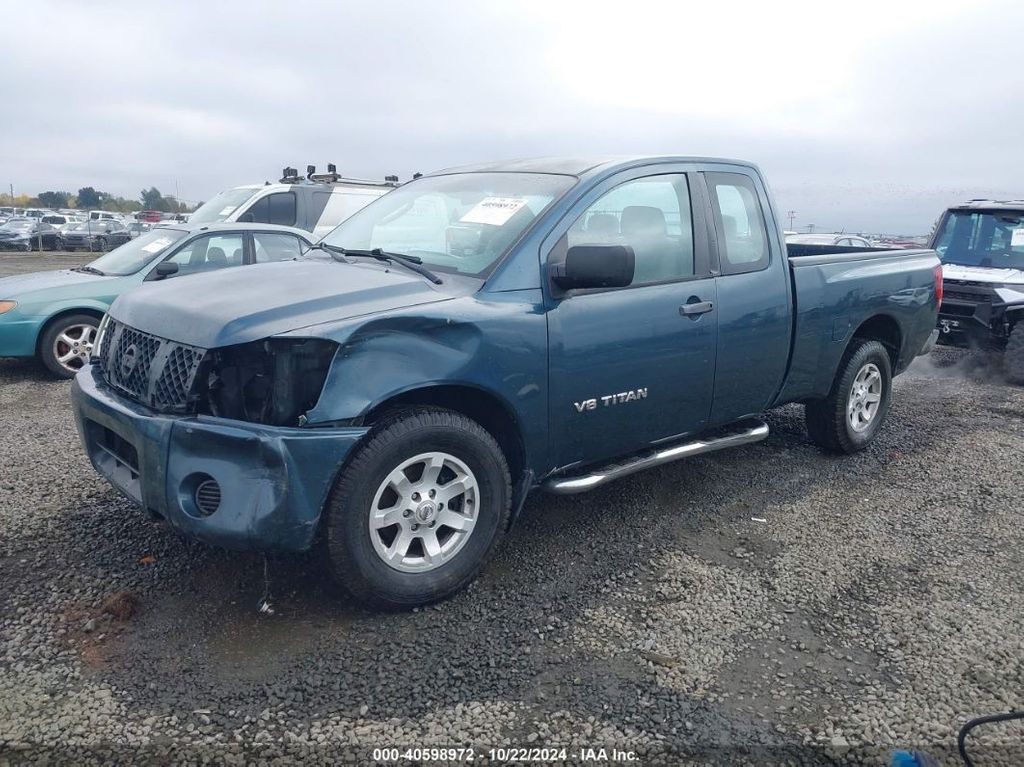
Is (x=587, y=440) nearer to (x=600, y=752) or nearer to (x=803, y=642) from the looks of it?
(x=803, y=642)

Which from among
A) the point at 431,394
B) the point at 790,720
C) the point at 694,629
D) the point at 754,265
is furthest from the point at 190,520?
the point at 754,265

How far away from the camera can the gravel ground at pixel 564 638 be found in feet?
8.38

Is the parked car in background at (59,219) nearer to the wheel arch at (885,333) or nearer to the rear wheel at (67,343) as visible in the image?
the rear wheel at (67,343)

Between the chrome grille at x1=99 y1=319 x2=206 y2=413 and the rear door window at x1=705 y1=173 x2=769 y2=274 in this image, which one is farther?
the rear door window at x1=705 y1=173 x2=769 y2=274

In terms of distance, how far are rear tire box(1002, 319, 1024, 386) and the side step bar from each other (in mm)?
4716

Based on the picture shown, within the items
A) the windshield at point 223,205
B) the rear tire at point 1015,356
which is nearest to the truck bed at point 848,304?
the rear tire at point 1015,356

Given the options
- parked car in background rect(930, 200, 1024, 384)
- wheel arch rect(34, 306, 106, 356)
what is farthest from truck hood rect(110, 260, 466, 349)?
parked car in background rect(930, 200, 1024, 384)

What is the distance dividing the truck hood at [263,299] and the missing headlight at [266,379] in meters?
0.07

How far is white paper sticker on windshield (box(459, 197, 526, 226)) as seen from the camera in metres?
3.75

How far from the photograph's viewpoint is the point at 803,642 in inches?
123

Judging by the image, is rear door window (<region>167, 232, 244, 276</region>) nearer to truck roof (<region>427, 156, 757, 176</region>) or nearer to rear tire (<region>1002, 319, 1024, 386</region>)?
truck roof (<region>427, 156, 757, 176</region>)

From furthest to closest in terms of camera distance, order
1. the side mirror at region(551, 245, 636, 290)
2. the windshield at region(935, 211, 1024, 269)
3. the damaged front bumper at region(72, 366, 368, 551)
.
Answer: the windshield at region(935, 211, 1024, 269), the side mirror at region(551, 245, 636, 290), the damaged front bumper at region(72, 366, 368, 551)

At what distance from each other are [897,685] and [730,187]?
2.75 m

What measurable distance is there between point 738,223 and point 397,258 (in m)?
1.96
